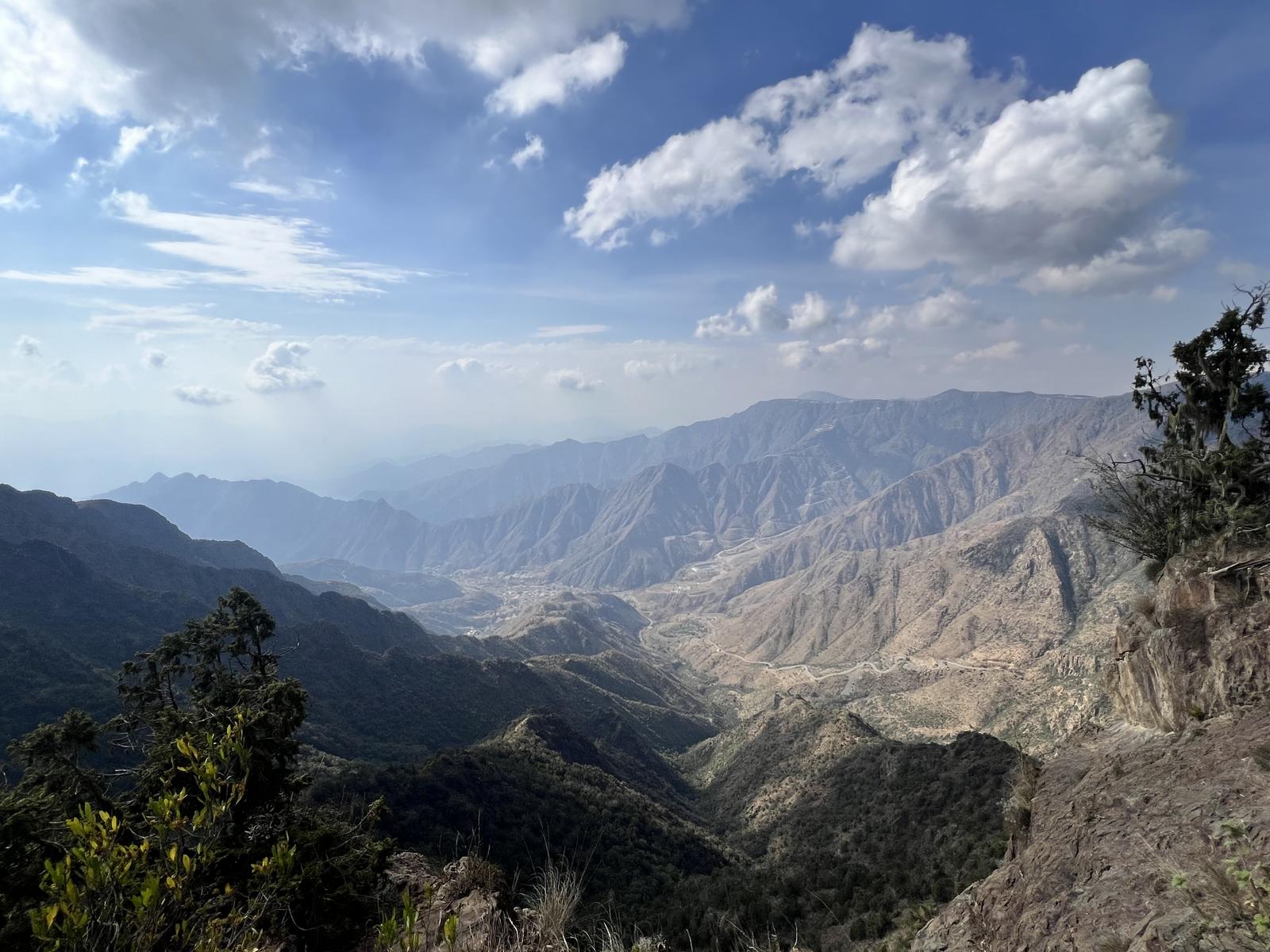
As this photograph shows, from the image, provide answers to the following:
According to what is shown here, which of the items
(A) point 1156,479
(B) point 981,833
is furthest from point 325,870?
(B) point 981,833

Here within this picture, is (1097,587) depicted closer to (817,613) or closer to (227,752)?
(817,613)

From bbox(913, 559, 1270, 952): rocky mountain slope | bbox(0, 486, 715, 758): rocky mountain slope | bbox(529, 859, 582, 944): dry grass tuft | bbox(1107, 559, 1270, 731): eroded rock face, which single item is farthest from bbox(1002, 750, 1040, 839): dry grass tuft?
bbox(0, 486, 715, 758): rocky mountain slope

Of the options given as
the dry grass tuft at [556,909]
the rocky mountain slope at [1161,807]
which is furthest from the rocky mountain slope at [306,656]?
the dry grass tuft at [556,909]

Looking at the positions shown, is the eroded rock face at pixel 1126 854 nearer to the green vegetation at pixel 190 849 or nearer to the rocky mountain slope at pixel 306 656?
the green vegetation at pixel 190 849

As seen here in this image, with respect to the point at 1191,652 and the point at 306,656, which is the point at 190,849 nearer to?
the point at 1191,652

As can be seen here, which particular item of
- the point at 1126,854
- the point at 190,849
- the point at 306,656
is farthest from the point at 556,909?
the point at 306,656
